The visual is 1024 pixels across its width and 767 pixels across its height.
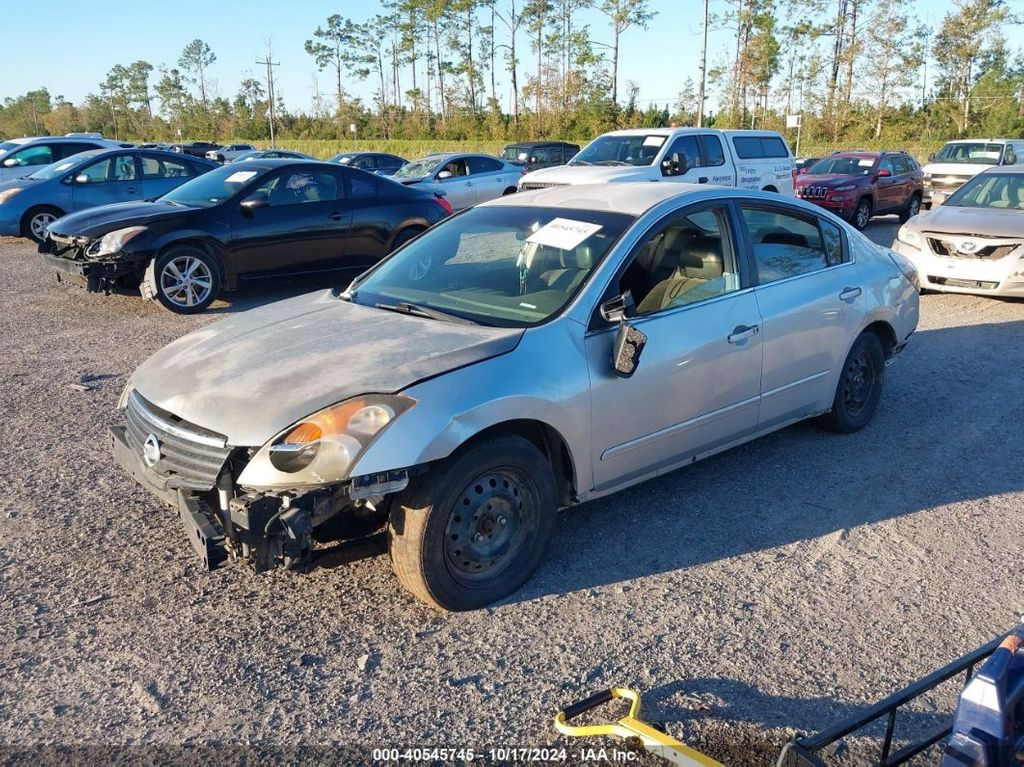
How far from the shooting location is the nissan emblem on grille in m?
3.45

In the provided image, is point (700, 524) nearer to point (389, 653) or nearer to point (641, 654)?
point (641, 654)

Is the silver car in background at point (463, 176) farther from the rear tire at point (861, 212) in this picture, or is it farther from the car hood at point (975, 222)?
the car hood at point (975, 222)

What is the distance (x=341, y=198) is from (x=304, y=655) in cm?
768

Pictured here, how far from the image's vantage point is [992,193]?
10.5 m

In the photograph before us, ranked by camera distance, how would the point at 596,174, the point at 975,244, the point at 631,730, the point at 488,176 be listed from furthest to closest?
the point at 488,176, the point at 596,174, the point at 975,244, the point at 631,730

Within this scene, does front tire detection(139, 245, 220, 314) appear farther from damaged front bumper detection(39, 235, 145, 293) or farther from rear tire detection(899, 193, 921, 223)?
rear tire detection(899, 193, 921, 223)

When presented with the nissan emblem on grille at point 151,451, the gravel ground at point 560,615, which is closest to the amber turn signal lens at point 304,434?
the nissan emblem on grille at point 151,451

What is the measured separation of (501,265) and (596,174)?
9006mm

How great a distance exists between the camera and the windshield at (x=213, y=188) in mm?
9430

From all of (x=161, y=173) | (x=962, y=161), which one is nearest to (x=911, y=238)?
(x=161, y=173)

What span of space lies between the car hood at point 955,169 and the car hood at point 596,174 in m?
10.3

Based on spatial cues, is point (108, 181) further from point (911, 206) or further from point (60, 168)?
point (911, 206)

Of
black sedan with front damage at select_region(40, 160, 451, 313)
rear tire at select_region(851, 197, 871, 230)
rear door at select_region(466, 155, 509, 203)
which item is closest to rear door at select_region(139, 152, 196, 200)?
black sedan with front damage at select_region(40, 160, 451, 313)

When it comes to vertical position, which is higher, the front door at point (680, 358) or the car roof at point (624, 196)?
the car roof at point (624, 196)
